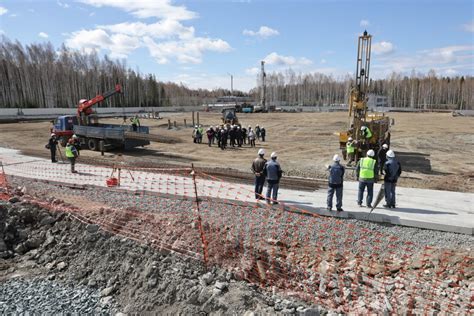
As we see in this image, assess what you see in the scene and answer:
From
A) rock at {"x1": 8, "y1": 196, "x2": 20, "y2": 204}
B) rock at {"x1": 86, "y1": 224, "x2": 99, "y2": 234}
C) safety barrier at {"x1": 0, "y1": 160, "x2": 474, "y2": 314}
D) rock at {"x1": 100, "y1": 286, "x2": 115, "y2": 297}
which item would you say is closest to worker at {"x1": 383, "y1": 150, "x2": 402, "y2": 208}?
safety barrier at {"x1": 0, "y1": 160, "x2": 474, "y2": 314}

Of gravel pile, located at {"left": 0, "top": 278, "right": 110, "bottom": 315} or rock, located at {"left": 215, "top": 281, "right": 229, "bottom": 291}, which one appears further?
gravel pile, located at {"left": 0, "top": 278, "right": 110, "bottom": 315}

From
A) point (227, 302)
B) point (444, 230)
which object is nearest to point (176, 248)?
point (227, 302)

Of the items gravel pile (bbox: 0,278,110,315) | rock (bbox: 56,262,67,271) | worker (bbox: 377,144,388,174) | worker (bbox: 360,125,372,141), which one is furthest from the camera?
worker (bbox: 360,125,372,141)

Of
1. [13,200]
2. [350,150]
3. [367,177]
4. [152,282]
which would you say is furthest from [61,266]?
[350,150]

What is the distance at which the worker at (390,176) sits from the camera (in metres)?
8.92

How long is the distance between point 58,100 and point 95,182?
60499mm

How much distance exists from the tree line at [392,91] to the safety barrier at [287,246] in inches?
3048

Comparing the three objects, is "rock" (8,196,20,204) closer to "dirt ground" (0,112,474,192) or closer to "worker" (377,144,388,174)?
"dirt ground" (0,112,474,192)

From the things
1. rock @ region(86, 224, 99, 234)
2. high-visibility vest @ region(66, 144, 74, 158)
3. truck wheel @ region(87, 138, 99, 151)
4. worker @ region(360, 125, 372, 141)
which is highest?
worker @ region(360, 125, 372, 141)

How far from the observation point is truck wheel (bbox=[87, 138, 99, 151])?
19.6 meters

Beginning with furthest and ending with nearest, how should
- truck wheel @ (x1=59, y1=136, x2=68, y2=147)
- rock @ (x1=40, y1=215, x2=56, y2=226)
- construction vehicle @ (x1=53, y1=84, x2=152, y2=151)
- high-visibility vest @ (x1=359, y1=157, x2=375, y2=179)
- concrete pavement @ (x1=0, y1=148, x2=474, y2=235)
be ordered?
truck wheel @ (x1=59, y1=136, x2=68, y2=147)
construction vehicle @ (x1=53, y1=84, x2=152, y2=151)
high-visibility vest @ (x1=359, y1=157, x2=375, y2=179)
rock @ (x1=40, y1=215, x2=56, y2=226)
concrete pavement @ (x1=0, y1=148, x2=474, y2=235)

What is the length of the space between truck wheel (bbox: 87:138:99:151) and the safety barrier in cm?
887

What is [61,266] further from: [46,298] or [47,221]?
[47,221]

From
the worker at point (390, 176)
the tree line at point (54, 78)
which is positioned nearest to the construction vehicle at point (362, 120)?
the worker at point (390, 176)
